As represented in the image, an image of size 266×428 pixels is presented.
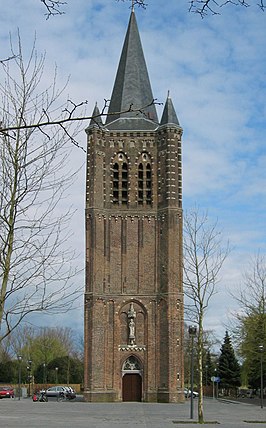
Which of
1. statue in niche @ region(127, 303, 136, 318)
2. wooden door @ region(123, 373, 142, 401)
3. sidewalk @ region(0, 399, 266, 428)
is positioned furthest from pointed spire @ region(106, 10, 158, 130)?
sidewalk @ region(0, 399, 266, 428)

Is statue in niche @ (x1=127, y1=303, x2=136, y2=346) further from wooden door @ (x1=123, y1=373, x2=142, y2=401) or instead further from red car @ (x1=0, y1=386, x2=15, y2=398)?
red car @ (x1=0, y1=386, x2=15, y2=398)

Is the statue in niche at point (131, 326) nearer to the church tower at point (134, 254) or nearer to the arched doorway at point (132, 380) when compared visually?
the church tower at point (134, 254)

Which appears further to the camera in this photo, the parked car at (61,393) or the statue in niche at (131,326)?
the parked car at (61,393)

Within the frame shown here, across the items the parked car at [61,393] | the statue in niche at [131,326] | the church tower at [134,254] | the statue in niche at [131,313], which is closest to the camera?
the church tower at [134,254]

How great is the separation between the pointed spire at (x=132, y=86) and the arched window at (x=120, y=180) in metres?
3.38

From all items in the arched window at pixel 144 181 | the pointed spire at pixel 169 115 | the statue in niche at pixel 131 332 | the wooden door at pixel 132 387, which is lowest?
the wooden door at pixel 132 387

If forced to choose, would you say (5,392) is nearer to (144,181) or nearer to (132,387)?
(132,387)

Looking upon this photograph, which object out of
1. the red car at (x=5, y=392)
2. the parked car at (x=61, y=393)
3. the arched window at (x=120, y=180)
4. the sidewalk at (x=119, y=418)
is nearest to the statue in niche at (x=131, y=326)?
the parked car at (x=61, y=393)

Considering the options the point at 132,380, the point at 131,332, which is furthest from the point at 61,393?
the point at 131,332

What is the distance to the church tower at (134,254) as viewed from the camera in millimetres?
58062

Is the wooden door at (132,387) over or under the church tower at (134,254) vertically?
under

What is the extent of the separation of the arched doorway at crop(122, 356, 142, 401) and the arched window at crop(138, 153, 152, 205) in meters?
14.4

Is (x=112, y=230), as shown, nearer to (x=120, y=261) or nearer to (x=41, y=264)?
(x=120, y=261)

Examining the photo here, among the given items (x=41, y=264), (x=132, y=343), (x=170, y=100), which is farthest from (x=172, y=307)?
(x=41, y=264)
